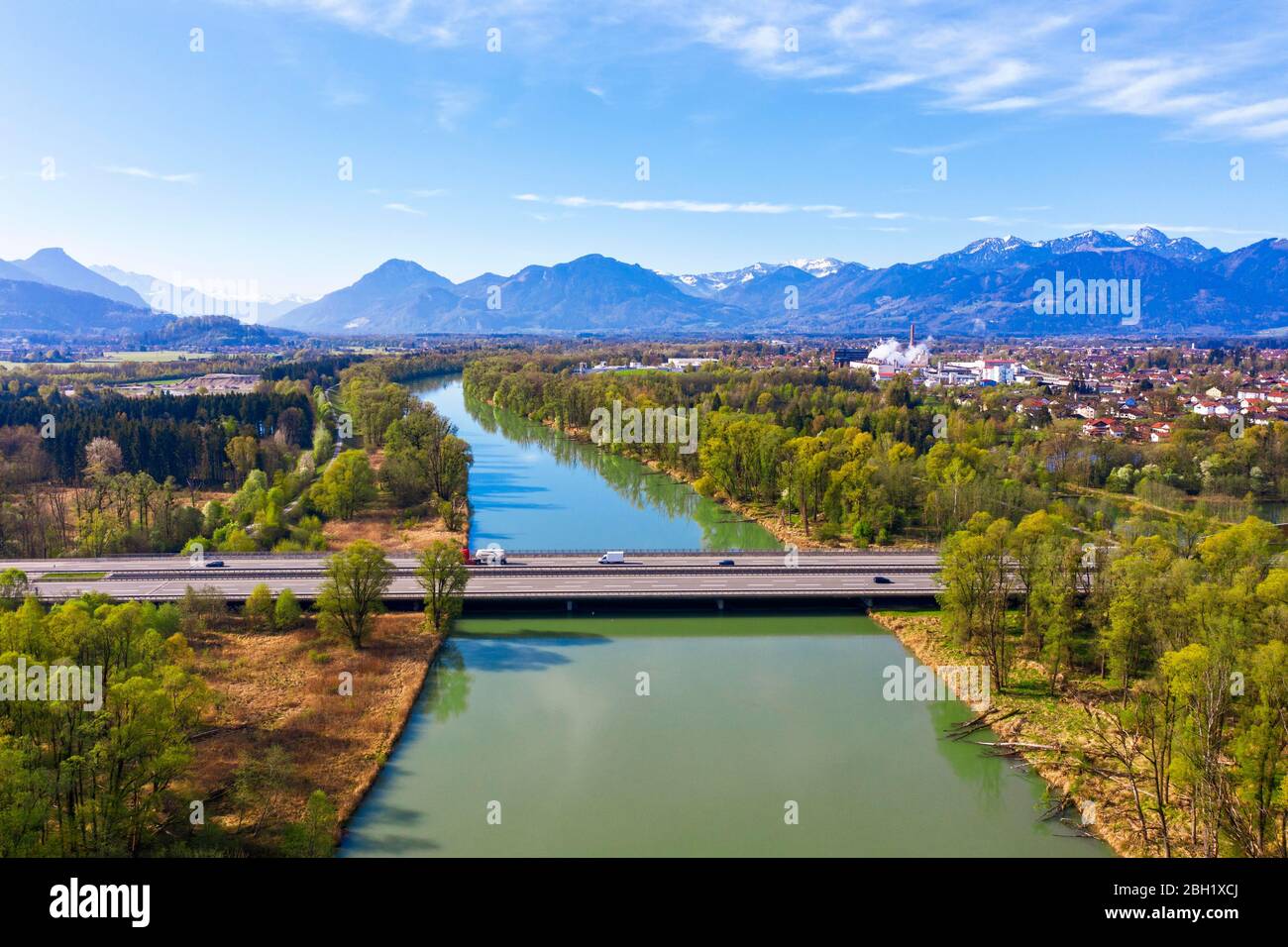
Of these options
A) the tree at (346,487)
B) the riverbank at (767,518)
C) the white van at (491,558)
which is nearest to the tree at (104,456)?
the tree at (346,487)

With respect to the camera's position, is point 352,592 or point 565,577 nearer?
point 352,592

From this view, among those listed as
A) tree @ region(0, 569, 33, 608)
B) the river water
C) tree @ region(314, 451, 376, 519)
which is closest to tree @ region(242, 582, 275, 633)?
the river water

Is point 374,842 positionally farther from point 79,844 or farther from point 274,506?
point 274,506

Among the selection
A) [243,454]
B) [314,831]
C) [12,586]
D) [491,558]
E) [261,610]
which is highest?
[243,454]

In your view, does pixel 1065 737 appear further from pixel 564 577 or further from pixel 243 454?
pixel 243 454

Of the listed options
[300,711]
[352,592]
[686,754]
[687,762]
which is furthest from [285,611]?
[687,762]

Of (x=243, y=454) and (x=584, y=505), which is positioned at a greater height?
(x=243, y=454)

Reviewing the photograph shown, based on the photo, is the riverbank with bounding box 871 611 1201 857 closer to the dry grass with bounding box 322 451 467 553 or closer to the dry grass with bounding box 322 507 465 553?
the dry grass with bounding box 322 451 467 553

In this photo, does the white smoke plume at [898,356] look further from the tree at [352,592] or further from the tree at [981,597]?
the tree at [352,592]
